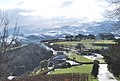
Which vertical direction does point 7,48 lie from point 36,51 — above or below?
above

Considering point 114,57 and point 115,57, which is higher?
point 115,57

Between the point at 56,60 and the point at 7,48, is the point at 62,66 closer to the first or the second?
the point at 56,60

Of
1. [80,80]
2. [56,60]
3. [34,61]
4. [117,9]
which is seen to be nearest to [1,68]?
[117,9]

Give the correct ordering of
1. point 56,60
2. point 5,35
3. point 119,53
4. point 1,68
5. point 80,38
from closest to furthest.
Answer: point 1,68
point 5,35
point 119,53
point 56,60
point 80,38

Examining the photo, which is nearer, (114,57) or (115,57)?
(115,57)

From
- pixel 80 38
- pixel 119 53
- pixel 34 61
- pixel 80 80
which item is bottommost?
pixel 80 38

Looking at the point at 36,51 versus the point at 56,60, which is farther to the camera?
the point at 36,51

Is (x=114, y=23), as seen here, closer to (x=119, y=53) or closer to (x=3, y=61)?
(x=119, y=53)

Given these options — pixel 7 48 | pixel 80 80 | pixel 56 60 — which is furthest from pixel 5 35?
pixel 56 60

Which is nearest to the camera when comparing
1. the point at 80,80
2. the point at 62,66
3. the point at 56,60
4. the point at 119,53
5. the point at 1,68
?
the point at 1,68
